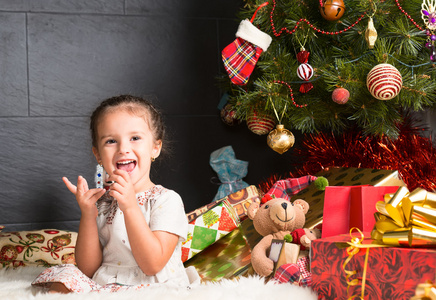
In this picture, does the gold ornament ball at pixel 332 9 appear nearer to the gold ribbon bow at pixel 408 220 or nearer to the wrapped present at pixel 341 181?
the wrapped present at pixel 341 181

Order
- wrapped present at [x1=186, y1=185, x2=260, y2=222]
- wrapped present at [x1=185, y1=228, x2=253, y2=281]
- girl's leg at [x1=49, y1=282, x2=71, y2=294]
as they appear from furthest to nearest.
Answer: wrapped present at [x1=186, y1=185, x2=260, y2=222], wrapped present at [x1=185, y1=228, x2=253, y2=281], girl's leg at [x1=49, y1=282, x2=71, y2=294]

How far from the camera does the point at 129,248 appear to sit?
110 cm

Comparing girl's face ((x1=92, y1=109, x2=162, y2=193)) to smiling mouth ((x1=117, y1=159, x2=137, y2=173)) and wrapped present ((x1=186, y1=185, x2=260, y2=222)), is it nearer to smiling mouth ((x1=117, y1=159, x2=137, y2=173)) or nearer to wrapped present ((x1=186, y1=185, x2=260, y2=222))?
smiling mouth ((x1=117, y1=159, x2=137, y2=173))

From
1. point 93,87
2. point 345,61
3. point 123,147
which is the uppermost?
point 93,87

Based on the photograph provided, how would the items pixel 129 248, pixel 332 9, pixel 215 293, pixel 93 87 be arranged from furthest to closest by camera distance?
pixel 93 87 < pixel 332 9 < pixel 129 248 < pixel 215 293

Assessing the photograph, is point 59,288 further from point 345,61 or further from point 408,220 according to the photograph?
point 345,61

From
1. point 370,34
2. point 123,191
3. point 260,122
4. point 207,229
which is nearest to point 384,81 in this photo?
point 370,34

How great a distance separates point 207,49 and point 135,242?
116 centimetres

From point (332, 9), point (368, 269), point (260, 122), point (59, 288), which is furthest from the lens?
point (260, 122)

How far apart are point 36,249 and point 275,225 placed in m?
0.78

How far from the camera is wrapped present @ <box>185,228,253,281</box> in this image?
1.26 m

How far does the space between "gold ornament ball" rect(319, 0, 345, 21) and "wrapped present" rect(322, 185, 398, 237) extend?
64cm

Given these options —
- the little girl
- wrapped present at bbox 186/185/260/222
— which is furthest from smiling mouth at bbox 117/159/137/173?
wrapped present at bbox 186/185/260/222

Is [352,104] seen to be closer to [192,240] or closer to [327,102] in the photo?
[327,102]
